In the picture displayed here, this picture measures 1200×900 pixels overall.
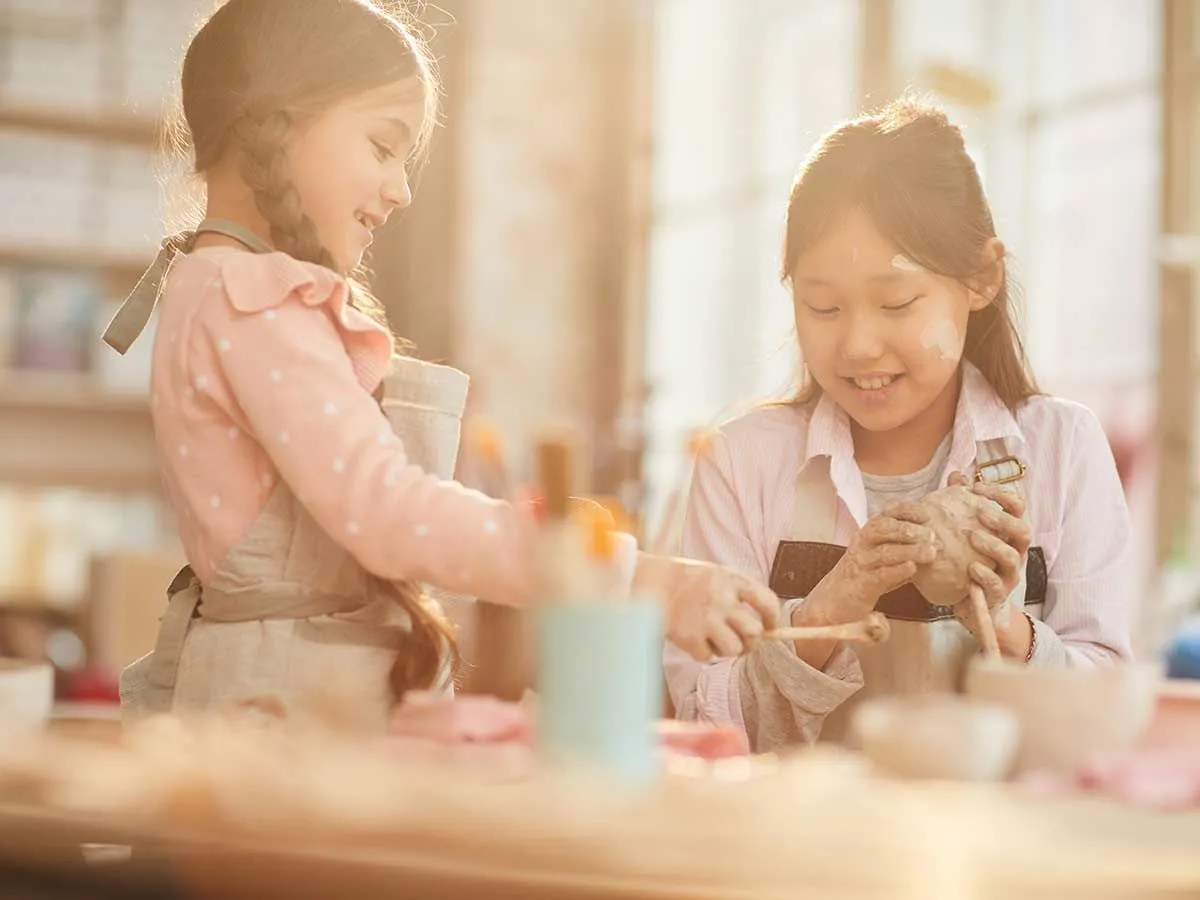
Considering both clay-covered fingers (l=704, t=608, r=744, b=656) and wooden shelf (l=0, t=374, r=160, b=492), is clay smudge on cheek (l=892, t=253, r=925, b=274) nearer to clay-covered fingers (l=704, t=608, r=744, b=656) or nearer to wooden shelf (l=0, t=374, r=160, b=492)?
clay-covered fingers (l=704, t=608, r=744, b=656)

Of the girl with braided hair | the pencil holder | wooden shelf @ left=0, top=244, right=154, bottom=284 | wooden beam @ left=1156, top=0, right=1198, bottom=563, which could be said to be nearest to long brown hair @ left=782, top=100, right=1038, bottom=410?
the girl with braided hair

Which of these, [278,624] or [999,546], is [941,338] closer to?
[999,546]

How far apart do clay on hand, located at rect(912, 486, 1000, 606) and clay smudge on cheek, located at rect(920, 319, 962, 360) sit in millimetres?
215

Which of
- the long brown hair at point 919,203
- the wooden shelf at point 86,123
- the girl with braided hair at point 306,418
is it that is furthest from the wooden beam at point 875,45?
the girl with braided hair at point 306,418

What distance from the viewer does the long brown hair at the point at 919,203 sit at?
1.30m

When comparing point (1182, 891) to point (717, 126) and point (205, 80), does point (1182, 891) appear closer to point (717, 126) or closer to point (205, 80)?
point (205, 80)

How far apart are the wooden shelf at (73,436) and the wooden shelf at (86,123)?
0.76m

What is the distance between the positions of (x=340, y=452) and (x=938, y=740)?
0.41 m

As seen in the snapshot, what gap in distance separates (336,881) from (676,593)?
0.40 m

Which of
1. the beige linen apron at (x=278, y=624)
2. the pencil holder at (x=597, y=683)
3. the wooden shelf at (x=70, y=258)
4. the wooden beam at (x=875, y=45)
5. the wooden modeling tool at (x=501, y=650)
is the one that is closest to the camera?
the pencil holder at (x=597, y=683)

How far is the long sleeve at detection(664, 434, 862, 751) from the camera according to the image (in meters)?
1.22

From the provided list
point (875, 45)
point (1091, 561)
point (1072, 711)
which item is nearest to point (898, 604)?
point (1091, 561)

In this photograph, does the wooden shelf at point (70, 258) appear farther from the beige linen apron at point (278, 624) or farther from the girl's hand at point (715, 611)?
the girl's hand at point (715, 611)

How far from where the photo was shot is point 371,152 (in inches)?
42.9
